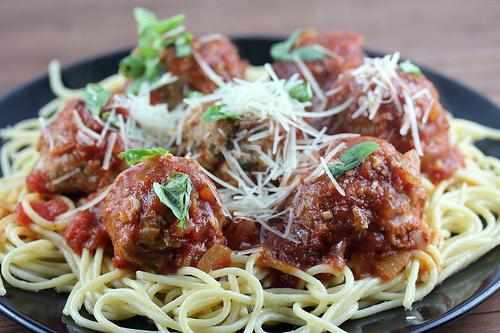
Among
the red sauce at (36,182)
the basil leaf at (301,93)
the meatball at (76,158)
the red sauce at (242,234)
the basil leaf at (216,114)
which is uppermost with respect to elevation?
the basil leaf at (216,114)

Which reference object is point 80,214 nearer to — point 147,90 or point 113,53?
point 147,90

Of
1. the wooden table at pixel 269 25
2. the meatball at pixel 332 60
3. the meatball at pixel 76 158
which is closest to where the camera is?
the meatball at pixel 76 158

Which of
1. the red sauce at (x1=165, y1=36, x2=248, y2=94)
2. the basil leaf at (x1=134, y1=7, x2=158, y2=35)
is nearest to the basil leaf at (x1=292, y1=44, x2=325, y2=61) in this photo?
the red sauce at (x1=165, y1=36, x2=248, y2=94)

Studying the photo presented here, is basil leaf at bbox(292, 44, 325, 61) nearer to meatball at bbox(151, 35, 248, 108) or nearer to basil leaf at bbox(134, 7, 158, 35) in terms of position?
meatball at bbox(151, 35, 248, 108)

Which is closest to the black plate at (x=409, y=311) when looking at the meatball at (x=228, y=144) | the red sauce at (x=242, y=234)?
the red sauce at (x=242, y=234)

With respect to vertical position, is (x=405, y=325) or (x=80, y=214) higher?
(x=80, y=214)

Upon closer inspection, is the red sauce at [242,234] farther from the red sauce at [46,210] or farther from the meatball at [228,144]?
the red sauce at [46,210]

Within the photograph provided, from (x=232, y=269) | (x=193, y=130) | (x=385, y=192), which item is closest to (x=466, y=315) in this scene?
(x=385, y=192)
